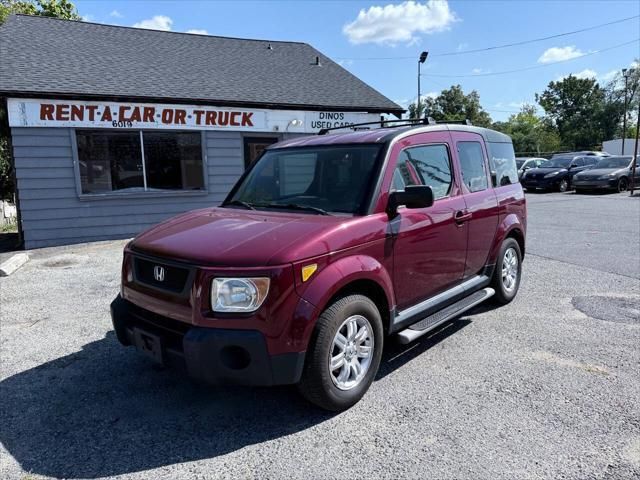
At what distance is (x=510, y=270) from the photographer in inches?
213

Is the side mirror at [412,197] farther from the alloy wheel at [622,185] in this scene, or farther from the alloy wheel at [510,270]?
the alloy wheel at [622,185]

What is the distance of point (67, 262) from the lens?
8.28 meters

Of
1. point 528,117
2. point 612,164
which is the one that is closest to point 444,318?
Answer: point 612,164

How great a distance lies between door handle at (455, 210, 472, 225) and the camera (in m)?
4.23

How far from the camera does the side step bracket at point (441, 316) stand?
3.58 meters

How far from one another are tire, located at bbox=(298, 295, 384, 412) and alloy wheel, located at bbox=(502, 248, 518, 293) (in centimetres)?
257

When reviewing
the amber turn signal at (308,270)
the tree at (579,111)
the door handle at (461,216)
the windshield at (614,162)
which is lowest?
the amber turn signal at (308,270)

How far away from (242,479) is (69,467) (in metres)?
1.00

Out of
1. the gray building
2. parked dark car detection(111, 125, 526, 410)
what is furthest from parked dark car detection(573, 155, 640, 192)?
parked dark car detection(111, 125, 526, 410)

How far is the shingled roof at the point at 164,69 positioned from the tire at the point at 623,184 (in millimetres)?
12781

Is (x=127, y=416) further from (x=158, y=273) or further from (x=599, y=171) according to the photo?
(x=599, y=171)

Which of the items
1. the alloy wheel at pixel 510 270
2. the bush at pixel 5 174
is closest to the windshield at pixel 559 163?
the alloy wheel at pixel 510 270

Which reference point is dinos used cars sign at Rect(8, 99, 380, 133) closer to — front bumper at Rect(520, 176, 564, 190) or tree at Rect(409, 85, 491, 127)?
front bumper at Rect(520, 176, 564, 190)

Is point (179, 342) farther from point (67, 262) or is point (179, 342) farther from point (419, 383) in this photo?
point (67, 262)
